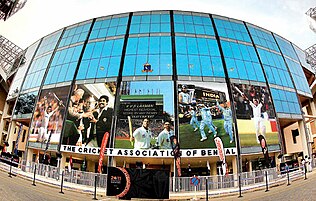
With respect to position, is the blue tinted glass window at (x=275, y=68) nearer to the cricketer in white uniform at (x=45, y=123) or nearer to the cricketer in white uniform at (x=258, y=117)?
the cricketer in white uniform at (x=258, y=117)

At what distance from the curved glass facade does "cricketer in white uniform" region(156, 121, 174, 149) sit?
0.18 m

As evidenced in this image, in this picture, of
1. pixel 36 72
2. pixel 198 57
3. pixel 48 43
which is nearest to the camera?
pixel 198 57

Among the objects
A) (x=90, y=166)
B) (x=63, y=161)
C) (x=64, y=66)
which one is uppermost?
(x=64, y=66)

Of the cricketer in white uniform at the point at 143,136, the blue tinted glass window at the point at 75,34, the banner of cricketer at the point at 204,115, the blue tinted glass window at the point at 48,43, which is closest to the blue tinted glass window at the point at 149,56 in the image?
the banner of cricketer at the point at 204,115

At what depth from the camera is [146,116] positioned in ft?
87.0

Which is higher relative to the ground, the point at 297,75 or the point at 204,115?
the point at 297,75

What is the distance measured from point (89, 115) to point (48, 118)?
25.2 ft

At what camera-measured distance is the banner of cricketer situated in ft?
84.6

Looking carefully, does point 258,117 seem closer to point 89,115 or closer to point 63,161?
point 89,115

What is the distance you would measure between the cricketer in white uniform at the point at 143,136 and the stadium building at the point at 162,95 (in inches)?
4.9

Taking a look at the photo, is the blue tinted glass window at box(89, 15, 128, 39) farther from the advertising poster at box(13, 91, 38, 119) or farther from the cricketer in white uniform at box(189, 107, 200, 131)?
the cricketer in white uniform at box(189, 107, 200, 131)

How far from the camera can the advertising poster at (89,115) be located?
26.7 metres

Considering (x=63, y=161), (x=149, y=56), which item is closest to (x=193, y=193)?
(x=63, y=161)

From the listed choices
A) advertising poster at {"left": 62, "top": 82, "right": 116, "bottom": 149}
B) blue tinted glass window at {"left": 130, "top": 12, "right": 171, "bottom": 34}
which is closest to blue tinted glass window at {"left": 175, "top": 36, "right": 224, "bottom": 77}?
blue tinted glass window at {"left": 130, "top": 12, "right": 171, "bottom": 34}
